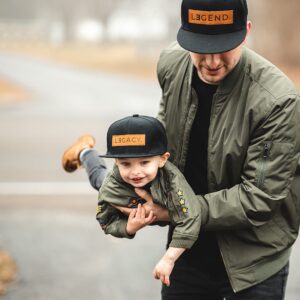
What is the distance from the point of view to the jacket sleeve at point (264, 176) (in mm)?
2516

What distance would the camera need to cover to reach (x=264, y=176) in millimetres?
2564

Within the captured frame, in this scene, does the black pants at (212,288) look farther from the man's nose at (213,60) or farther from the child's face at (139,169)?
the man's nose at (213,60)

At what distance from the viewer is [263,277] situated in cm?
274

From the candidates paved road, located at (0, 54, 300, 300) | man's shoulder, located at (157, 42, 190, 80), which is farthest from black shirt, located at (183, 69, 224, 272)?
paved road, located at (0, 54, 300, 300)

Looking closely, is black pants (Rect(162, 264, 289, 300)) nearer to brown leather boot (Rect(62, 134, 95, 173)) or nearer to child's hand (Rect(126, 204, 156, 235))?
child's hand (Rect(126, 204, 156, 235))

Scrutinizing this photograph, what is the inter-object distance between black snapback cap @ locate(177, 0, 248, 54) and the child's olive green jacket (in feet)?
1.56

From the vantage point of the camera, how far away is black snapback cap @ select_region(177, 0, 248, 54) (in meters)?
2.46

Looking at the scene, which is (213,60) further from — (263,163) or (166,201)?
(166,201)

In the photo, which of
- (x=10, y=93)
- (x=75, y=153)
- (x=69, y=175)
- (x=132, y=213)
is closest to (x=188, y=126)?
(x=132, y=213)

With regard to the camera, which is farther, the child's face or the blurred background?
the blurred background

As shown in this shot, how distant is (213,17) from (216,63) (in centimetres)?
16

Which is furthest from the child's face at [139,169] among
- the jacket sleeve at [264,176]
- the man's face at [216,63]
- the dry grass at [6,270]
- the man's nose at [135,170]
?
the dry grass at [6,270]

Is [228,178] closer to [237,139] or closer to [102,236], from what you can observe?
[237,139]

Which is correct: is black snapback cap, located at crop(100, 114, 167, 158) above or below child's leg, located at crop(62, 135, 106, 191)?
above
